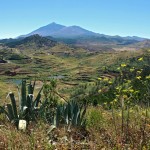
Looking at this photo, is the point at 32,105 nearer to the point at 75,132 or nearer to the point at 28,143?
the point at 75,132

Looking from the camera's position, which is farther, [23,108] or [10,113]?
[10,113]

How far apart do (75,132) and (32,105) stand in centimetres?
198

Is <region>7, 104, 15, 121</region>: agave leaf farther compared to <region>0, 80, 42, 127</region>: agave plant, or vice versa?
<region>7, 104, 15, 121</region>: agave leaf

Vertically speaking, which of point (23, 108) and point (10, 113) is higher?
point (23, 108)

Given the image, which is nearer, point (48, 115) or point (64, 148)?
point (64, 148)

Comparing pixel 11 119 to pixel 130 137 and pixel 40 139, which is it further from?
pixel 130 137

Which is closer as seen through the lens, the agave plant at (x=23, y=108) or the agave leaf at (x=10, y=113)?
the agave plant at (x=23, y=108)

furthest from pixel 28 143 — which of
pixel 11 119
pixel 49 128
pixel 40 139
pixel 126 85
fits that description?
pixel 126 85

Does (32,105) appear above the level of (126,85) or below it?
below

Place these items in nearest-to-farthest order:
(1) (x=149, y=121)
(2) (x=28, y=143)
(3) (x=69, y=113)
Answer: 1. (2) (x=28, y=143)
2. (1) (x=149, y=121)
3. (3) (x=69, y=113)

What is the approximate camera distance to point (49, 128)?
639 centimetres

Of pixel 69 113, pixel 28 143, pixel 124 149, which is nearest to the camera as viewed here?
pixel 124 149

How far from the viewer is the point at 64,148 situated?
4859 millimetres

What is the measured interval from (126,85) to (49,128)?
2.37 meters
